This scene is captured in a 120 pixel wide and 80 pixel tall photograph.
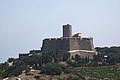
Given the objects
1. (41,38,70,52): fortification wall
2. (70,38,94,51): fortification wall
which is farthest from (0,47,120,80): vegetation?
(70,38,94,51): fortification wall

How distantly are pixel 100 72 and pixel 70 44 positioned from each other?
48.2 ft

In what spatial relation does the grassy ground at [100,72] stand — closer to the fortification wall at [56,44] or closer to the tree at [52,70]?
the tree at [52,70]

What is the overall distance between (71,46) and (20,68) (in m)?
15.9

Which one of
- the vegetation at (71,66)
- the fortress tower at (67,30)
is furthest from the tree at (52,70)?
the fortress tower at (67,30)

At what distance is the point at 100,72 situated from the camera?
4831cm

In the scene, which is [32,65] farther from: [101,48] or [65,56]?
[101,48]

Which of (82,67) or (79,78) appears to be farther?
(82,67)

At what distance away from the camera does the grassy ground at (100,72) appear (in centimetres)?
4597

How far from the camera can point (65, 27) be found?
62.8m

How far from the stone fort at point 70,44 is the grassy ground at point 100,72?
1110 centimetres

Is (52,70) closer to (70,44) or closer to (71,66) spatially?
(71,66)

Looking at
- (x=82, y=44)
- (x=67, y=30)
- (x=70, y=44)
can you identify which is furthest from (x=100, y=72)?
(x=67, y=30)

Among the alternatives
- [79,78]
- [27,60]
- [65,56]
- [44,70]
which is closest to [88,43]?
[65,56]

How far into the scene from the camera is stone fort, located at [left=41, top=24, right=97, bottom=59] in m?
62.2
